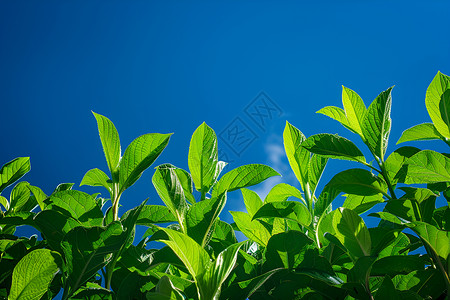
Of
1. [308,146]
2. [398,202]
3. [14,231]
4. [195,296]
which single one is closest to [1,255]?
[14,231]

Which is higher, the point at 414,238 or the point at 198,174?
the point at 198,174

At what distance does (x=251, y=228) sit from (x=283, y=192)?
17cm

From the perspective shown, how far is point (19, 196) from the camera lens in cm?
144

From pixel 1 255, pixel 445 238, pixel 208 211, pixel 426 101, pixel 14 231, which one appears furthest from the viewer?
pixel 14 231

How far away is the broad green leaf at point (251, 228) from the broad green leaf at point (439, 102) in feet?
1.71

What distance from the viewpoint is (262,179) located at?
98 cm

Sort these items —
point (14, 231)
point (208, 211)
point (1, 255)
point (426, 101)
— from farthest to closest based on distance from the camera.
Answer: point (14, 231)
point (1, 255)
point (426, 101)
point (208, 211)

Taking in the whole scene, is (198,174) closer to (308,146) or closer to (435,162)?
(308,146)

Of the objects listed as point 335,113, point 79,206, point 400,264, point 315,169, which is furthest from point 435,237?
point 79,206

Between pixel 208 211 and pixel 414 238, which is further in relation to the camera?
pixel 414 238

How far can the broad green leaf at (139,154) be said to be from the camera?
92cm

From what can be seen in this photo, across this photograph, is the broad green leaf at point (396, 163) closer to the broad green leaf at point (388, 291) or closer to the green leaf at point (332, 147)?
the green leaf at point (332, 147)

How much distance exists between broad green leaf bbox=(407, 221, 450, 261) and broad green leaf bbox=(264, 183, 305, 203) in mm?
395

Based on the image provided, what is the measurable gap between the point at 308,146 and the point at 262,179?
15 centimetres
